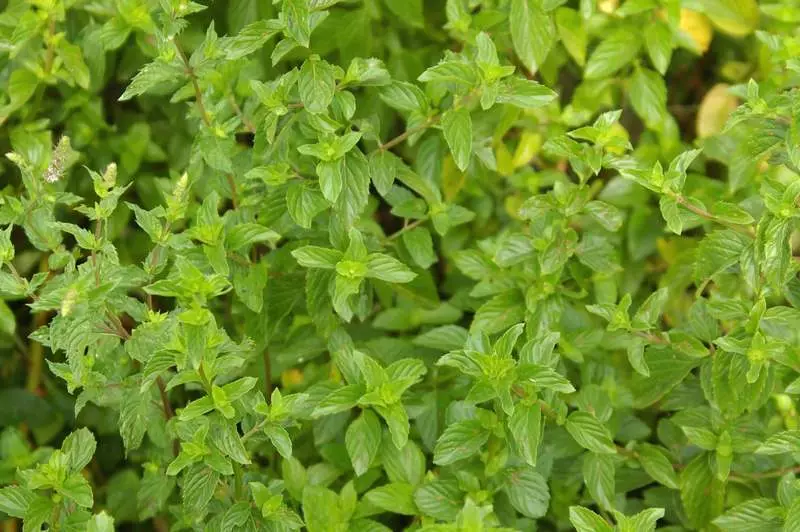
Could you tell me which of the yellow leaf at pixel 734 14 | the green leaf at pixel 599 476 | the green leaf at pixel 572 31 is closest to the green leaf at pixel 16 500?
the green leaf at pixel 599 476

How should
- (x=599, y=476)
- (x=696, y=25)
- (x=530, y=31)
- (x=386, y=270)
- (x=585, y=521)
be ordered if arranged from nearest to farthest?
(x=585, y=521), (x=386, y=270), (x=599, y=476), (x=530, y=31), (x=696, y=25)

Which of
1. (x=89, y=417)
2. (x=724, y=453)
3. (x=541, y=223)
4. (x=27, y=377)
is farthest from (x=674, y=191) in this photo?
(x=27, y=377)

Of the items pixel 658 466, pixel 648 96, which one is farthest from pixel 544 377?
pixel 648 96

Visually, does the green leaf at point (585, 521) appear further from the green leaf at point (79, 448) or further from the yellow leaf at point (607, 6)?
the yellow leaf at point (607, 6)

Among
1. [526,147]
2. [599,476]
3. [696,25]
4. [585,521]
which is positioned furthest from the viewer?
[696,25]

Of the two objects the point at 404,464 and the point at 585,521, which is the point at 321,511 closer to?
the point at 404,464

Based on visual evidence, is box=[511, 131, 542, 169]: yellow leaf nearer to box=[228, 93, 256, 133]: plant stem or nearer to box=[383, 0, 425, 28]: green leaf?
box=[383, 0, 425, 28]: green leaf

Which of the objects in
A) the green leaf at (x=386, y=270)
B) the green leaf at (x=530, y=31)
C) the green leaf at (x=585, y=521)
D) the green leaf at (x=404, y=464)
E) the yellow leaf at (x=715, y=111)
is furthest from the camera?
the yellow leaf at (x=715, y=111)
